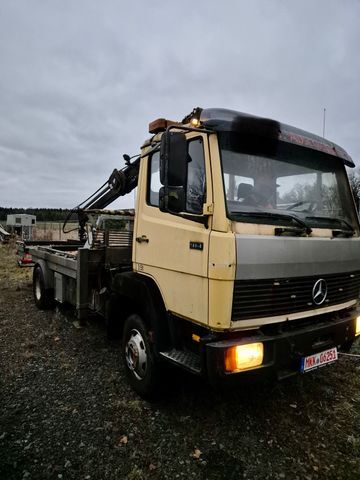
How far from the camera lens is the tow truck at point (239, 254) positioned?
245cm

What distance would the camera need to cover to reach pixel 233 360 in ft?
7.79

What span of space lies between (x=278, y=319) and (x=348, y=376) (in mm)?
2014

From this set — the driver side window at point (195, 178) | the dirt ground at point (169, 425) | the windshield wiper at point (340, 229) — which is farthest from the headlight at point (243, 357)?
the windshield wiper at point (340, 229)

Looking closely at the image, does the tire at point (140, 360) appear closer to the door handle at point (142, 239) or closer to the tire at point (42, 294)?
the door handle at point (142, 239)

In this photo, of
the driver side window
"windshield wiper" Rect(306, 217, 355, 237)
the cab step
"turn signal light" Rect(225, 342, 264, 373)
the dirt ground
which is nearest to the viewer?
"turn signal light" Rect(225, 342, 264, 373)

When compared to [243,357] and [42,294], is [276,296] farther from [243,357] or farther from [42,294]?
[42,294]

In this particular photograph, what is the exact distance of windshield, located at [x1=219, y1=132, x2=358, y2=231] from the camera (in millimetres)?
2666

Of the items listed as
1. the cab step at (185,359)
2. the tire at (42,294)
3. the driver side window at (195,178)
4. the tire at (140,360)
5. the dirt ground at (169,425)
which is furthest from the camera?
the tire at (42,294)

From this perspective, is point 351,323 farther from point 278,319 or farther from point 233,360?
point 233,360

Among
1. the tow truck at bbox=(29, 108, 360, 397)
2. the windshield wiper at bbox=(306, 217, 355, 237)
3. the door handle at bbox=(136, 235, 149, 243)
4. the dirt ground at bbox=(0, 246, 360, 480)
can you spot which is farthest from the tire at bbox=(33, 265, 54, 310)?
the windshield wiper at bbox=(306, 217, 355, 237)

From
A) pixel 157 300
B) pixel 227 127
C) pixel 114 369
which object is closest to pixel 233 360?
pixel 157 300

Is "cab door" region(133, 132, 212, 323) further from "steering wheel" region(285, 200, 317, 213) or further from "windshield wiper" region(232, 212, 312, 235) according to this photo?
"steering wheel" region(285, 200, 317, 213)

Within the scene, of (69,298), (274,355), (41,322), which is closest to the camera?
(274,355)

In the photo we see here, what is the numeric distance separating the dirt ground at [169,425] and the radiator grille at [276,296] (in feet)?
3.64
